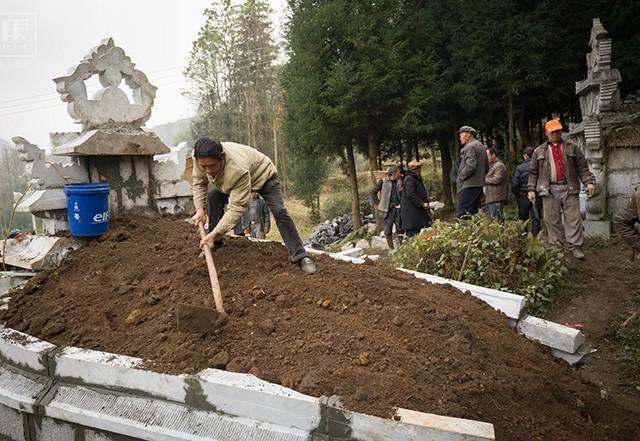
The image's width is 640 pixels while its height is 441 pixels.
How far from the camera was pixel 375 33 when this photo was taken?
12781mm

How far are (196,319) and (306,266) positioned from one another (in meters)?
1.27

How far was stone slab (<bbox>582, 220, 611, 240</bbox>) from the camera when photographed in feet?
23.2

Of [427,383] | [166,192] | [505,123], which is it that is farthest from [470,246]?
[505,123]

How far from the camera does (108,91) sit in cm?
512

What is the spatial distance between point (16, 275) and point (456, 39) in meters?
12.4

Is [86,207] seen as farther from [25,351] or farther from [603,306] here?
[603,306]

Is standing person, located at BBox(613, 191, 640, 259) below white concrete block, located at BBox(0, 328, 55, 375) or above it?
above

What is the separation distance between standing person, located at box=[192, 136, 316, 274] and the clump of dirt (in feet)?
0.89

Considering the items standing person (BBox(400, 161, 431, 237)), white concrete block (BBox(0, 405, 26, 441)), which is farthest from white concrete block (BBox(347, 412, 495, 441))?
standing person (BBox(400, 161, 431, 237))

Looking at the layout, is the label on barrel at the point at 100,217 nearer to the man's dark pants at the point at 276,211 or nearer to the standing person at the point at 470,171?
the man's dark pants at the point at 276,211

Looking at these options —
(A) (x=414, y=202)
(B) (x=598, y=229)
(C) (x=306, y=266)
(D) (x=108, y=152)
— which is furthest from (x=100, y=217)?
(B) (x=598, y=229)

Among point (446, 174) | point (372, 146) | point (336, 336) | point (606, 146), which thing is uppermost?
point (372, 146)

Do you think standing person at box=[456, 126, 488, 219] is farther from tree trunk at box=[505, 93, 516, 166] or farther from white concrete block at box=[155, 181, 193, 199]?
tree trunk at box=[505, 93, 516, 166]

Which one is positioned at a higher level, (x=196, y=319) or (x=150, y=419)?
(x=196, y=319)
